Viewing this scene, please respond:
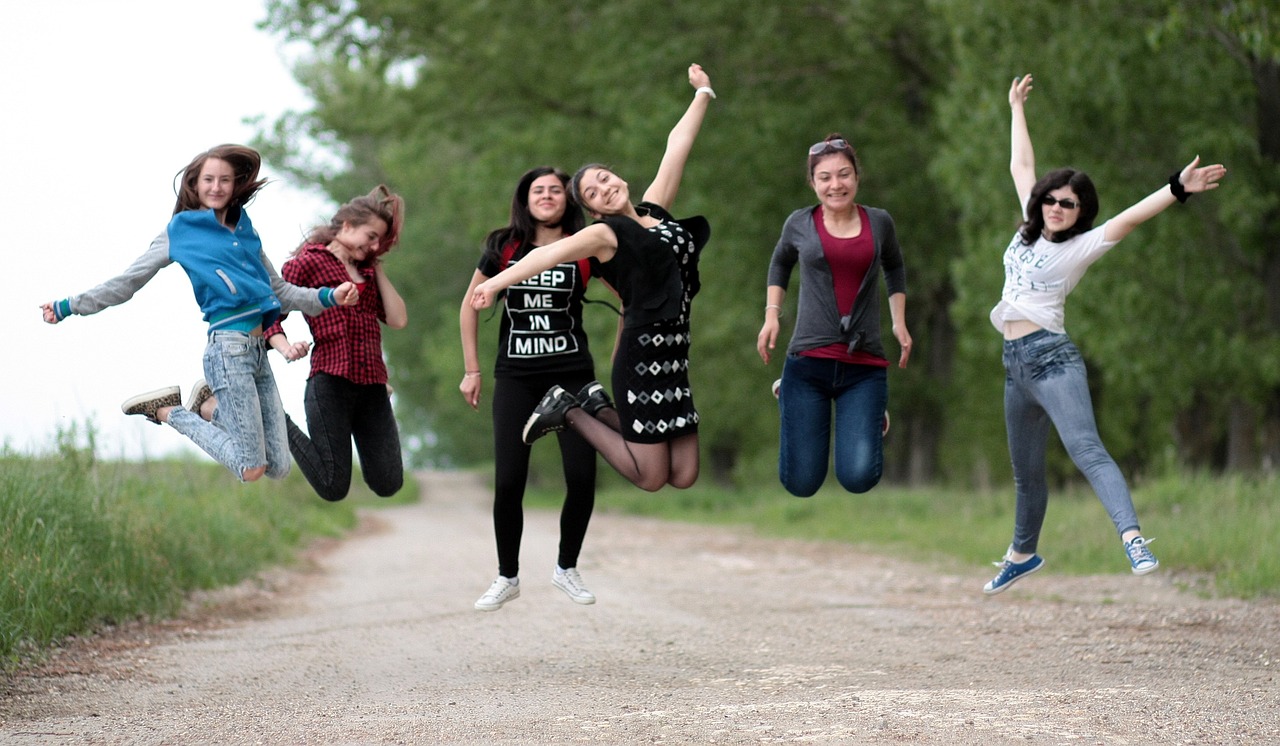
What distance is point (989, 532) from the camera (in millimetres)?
17828

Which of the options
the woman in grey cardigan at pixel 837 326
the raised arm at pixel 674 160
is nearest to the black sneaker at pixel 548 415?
the woman in grey cardigan at pixel 837 326

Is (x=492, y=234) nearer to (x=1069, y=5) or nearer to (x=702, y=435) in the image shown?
(x=1069, y=5)

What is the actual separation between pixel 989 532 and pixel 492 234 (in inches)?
467

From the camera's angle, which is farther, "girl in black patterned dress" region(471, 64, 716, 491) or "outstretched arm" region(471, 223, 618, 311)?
"girl in black patterned dress" region(471, 64, 716, 491)

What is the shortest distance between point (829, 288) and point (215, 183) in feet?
11.0

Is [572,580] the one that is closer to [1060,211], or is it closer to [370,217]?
[370,217]

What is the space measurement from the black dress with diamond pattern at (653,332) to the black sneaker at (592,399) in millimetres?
72

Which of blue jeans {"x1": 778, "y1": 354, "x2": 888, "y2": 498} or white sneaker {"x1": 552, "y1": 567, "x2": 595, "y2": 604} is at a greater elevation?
blue jeans {"x1": 778, "y1": 354, "x2": 888, "y2": 498}

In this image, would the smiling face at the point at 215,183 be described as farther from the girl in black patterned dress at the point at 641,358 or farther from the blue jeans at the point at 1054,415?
the blue jeans at the point at 1054,415

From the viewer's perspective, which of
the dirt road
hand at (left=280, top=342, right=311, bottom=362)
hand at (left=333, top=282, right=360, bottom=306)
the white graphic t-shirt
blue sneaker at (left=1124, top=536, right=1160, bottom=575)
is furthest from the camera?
the white graphic t-shirt

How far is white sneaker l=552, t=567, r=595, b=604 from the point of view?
7.74 meters

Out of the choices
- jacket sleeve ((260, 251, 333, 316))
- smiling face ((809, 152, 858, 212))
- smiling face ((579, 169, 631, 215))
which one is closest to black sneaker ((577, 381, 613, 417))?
smiling face ((579, 169, 631, 215))

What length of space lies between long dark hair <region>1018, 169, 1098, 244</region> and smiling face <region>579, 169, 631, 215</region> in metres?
2.21

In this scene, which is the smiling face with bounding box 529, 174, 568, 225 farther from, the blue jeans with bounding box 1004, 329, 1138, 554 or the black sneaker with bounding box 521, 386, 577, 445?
the blue jeans with bounding box 1004, 329, 1138, 554
